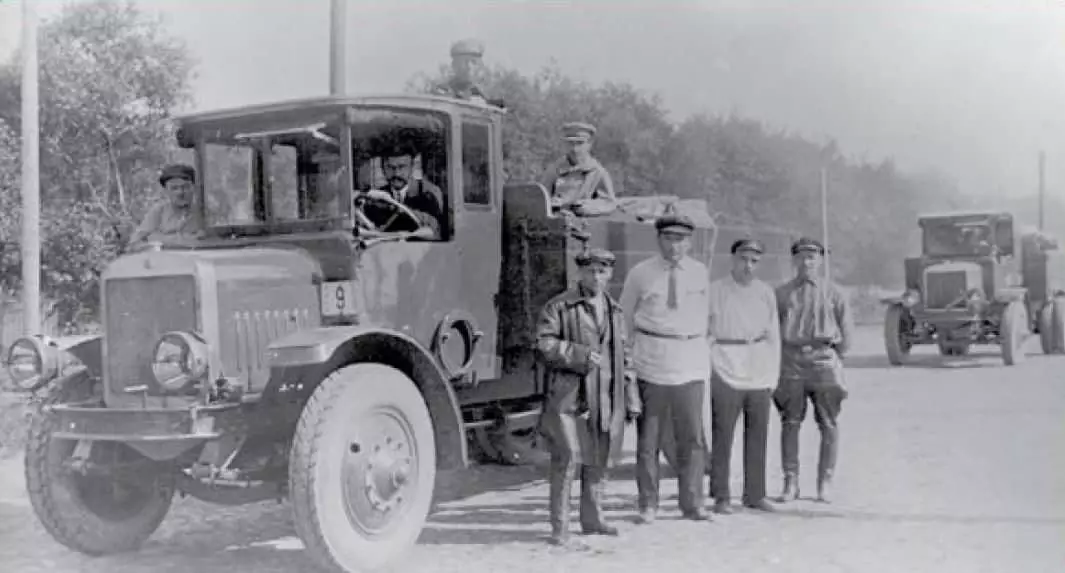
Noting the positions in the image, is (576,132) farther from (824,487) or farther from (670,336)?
(824,487)

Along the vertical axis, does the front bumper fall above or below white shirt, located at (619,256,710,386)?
below

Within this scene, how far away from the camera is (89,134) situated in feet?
54.8

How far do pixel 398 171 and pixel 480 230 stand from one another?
60 cm

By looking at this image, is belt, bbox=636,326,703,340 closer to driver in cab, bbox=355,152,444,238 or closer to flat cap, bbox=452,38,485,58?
driver in cab, bbox=355,152,444,238

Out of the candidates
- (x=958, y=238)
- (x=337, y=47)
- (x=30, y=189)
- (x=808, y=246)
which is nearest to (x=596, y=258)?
(x=808, y=246)

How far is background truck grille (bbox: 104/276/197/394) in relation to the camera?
221 inches

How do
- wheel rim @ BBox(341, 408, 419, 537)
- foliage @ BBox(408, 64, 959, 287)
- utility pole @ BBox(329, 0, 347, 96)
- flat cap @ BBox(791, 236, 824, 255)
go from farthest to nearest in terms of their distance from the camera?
foliage @ BBox(408, 64, 959, 287), utility pole @ BBox(329, 0, 347, 96), flat cap @ BBox(791, 236, 824, 255), wheel rim @ BBox(341, 408, 419, 537)

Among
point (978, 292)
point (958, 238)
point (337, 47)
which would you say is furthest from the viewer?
point (958, 238)

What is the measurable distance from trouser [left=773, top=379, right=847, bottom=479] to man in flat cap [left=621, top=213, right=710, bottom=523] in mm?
746

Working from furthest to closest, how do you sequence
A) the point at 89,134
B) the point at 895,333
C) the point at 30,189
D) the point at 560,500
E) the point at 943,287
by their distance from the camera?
the point at 895,333
the point at 943,287
the point at 89,134
the point at 30,189
the point at 560,500

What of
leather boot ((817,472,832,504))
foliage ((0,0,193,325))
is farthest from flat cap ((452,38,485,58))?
foliage ((0,0,193,325))

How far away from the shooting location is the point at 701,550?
5.98 meters

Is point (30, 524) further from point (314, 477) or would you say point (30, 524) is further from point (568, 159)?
point (568, 159)

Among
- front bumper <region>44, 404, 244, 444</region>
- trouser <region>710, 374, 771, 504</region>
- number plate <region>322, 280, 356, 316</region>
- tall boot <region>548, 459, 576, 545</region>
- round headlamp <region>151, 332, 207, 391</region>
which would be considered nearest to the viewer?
front bumper <region>44, 404, 244, 444</region>
